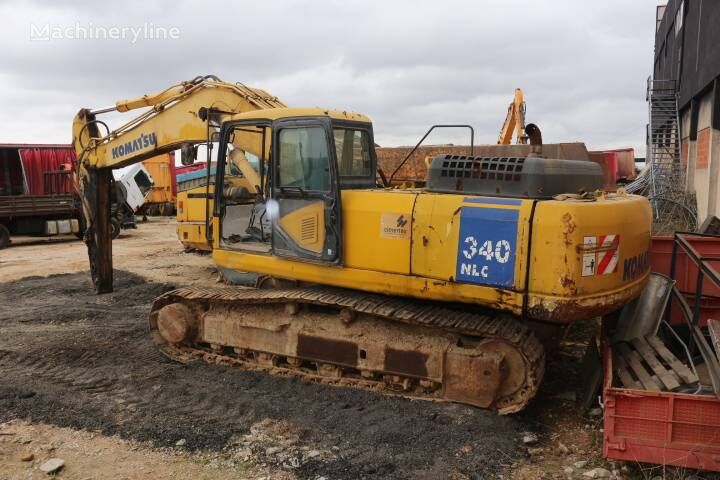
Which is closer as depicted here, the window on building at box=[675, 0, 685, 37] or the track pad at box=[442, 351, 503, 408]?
the track pad at box=[442, 351, 503, 408]

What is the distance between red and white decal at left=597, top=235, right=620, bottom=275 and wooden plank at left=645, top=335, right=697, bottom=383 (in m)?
1.03

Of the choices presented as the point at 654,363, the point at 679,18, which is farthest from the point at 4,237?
the point at 679,18

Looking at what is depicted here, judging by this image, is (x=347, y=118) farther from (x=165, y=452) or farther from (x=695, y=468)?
(x=695, y=468)

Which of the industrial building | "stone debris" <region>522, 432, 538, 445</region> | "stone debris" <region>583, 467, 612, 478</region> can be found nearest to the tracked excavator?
"stone debris" <region>522, 432, 538, 445</region>

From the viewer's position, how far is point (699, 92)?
16391 millimetres

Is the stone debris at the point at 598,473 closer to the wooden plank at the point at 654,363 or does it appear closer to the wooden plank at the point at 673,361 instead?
the wooden plank at the point at 654,363

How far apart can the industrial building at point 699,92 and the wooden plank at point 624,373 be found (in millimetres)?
9577

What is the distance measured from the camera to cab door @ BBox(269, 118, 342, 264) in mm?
5461

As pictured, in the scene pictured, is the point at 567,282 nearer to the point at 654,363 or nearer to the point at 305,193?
the point at 654,363

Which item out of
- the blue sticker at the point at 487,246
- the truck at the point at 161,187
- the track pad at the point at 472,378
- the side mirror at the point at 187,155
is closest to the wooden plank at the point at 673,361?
the track pad at the point at 472,378

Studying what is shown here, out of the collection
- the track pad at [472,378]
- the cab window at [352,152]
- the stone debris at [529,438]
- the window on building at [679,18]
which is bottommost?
the stone debris at [529,438]

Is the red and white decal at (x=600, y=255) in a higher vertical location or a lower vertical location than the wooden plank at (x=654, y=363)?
higher

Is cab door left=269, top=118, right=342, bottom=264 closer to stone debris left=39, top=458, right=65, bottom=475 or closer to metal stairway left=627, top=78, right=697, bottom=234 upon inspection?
stone debris left=39, top=458, right=65, bottom=475

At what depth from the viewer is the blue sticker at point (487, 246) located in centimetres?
469
